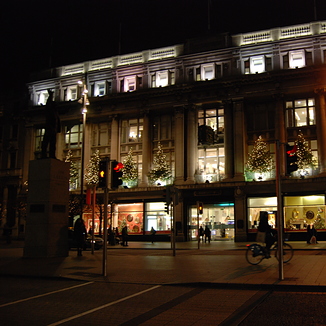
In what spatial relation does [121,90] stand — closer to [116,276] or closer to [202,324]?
[116,276]

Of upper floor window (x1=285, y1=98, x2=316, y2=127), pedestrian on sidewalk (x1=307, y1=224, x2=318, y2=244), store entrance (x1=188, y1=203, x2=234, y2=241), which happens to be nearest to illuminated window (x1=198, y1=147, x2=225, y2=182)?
store entrance (x1=188, y1=203, x2=234, y2=241)

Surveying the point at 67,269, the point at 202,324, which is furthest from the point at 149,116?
the point at 202,324

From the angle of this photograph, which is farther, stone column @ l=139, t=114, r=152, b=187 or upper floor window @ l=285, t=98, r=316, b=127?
stone column @ l=139, t=114, r=152, b=187

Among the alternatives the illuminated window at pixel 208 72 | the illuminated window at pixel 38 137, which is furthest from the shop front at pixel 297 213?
the illuminated window at pixel 38 137

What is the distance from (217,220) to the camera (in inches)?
1608

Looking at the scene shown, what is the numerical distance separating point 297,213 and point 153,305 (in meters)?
31.7

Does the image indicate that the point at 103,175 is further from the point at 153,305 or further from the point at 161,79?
the point at 161,79

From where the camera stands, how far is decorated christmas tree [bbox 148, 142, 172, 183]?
42000 mm

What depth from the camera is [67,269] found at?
1443 cm

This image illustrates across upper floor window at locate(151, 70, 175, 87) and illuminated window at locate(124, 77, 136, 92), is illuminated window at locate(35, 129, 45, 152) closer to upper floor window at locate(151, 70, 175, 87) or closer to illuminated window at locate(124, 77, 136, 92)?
illuminated window at locate(124, 77, 136, 92)

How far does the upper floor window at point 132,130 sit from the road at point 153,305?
34.6 metres

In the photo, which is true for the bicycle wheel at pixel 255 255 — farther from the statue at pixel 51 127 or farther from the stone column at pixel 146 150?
the stone column at pixel 146 150

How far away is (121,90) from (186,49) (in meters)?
8.58

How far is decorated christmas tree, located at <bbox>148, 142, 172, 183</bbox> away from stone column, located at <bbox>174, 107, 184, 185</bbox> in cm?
104
